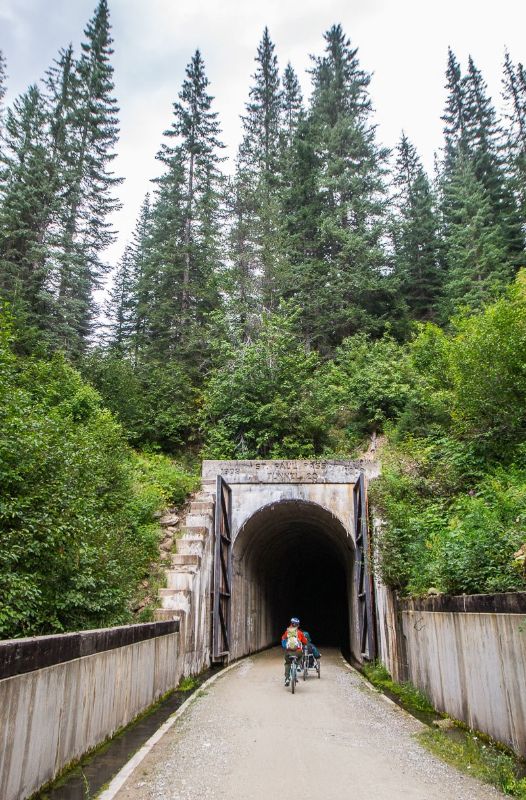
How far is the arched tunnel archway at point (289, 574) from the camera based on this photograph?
18047 millimetres

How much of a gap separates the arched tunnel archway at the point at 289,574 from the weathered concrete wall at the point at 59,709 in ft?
31.8

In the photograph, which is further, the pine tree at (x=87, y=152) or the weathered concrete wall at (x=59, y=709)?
the pine tree at (x=87, y=152)

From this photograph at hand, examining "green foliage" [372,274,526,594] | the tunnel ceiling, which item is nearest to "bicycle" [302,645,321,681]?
"green foliage" [372,274,526,594]

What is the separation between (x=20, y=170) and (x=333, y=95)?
82.3 feet

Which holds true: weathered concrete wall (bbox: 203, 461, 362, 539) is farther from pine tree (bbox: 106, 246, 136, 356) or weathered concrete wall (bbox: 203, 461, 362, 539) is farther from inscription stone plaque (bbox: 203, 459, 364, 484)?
pine tree (bbox: 106, 246, 136, 356)

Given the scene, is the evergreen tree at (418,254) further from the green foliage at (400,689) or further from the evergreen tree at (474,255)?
the green foliage at (400,689)

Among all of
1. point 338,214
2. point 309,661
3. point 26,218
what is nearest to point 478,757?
point 309,661

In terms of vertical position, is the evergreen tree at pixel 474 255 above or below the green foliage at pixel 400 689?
above

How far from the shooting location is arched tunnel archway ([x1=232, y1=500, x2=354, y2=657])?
18.0 m

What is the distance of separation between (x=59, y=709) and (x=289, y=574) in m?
26.1

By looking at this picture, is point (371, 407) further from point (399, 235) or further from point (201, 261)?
point (399, 235)

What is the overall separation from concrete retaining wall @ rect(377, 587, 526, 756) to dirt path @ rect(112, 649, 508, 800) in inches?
30.6

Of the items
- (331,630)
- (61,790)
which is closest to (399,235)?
(331,630)

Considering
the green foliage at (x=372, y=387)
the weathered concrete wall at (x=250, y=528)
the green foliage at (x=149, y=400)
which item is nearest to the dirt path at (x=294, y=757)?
the weathered concrete wall at (x=250, y=528)
